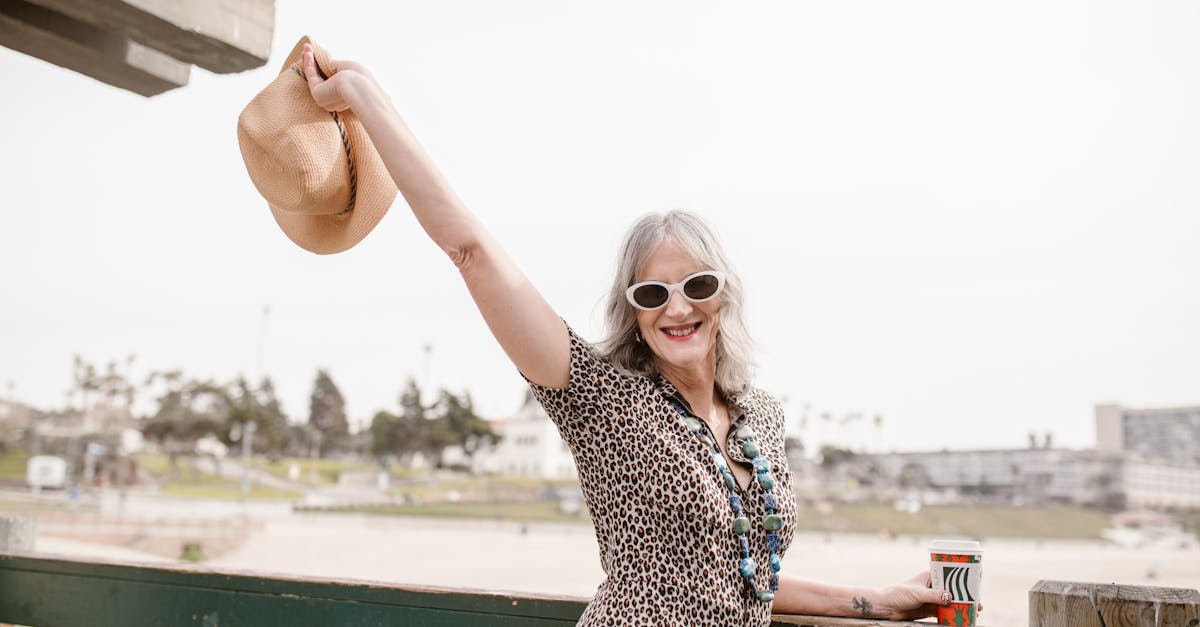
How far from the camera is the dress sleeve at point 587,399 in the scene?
4.88 feet

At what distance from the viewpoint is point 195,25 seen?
192cm

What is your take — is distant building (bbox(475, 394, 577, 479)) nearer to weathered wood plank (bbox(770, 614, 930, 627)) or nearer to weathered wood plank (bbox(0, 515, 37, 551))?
weathered wood plank (bbox(0, 515, 37, 551))

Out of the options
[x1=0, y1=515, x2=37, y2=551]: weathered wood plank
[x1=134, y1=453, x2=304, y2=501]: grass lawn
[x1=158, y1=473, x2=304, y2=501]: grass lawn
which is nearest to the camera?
[x1=0, y1=515, x2=37, y2=551]: weathered wood plank

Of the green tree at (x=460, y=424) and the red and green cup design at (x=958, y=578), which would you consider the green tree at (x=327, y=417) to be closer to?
the green tree at (x=460, y=424)

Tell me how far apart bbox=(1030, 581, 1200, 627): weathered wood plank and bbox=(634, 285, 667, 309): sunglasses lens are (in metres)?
0.81

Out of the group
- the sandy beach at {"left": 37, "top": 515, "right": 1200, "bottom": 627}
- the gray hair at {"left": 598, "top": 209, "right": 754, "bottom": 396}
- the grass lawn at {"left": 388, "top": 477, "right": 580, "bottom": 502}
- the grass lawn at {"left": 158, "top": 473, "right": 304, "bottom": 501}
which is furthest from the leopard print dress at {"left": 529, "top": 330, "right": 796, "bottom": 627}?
the grass lawn at {"left": 388, "top": 477, "right": 580, "bottom": 502}

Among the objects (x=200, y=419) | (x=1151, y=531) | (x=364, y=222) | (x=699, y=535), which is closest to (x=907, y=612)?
(x=699, y=535)

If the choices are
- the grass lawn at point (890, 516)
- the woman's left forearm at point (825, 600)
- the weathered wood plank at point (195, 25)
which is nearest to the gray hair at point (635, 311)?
the woman's left forearm at point (825, 600)

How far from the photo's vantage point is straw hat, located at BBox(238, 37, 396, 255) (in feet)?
5.39

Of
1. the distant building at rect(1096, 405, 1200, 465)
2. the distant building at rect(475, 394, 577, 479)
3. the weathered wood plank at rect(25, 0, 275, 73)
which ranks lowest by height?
the weathered wood plank at rect(25, 0, 275, 73)

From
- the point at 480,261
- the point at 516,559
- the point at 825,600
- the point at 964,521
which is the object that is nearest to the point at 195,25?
the point at 480,261

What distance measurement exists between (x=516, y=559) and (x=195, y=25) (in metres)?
30.7

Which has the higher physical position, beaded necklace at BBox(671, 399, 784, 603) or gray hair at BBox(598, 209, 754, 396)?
gray hair at BBox(598, 209, 754, 396)

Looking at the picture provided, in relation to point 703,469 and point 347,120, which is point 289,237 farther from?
point 703,469
